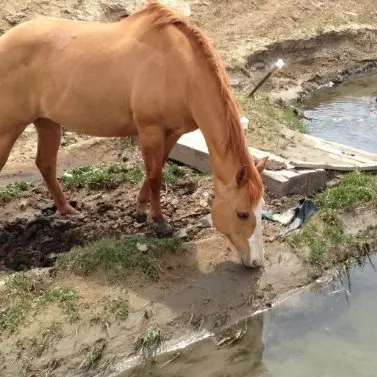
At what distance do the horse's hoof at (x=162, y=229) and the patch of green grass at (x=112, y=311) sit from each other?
1.04 metres

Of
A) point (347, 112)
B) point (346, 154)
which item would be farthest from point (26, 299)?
point (347, 112)

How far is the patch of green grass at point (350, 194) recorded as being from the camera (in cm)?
637

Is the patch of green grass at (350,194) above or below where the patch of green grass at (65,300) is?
above

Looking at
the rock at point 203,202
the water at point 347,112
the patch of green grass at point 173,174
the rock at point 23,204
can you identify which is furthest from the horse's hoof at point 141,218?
the water at point 347,112

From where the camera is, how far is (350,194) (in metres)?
6.46

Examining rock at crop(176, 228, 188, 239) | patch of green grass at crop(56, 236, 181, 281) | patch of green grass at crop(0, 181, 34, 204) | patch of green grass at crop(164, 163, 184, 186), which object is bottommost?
patch of green grass at crop(0, 181, 34, 204)

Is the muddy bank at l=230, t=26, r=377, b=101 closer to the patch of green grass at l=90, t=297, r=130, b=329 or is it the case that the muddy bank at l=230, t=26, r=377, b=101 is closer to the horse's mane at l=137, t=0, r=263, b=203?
the horse's mane at l=137, t=0, r=263, b=203

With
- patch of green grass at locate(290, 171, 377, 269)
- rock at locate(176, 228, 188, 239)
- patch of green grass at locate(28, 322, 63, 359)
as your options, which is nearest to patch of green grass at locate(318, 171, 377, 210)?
patch of green grass at locate(290, 171, 377, 269)

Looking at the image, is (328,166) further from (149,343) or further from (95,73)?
(149,343)

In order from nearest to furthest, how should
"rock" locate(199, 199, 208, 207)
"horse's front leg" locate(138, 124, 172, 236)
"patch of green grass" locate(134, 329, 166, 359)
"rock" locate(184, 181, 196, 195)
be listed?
"patch of green grass" locate(134, 329, 166, 359), "horse's front leg" locate(138, 124, 172, 236), "rock" locate(199, 199, 208, 207), "rock" locate(184, 181, 196, 195)

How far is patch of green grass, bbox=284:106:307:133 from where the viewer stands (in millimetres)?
8797

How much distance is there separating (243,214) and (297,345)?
3.55 feet

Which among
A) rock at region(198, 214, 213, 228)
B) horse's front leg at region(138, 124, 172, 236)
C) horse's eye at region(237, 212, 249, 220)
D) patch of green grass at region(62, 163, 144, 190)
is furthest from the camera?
patch of green grass at region(62, 163, 144, 190)

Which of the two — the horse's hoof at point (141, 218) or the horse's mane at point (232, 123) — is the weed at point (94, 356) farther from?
the horse's hoof at point (141, 218)
